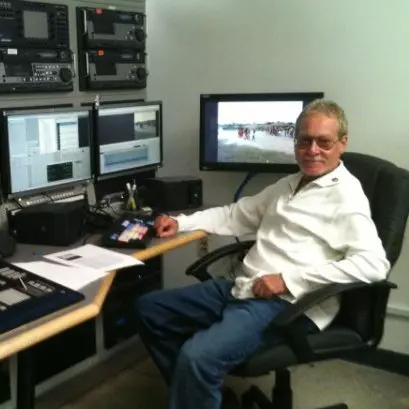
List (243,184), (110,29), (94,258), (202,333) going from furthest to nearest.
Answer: (243,184) < (110,29) < (94,258) < (202,333)

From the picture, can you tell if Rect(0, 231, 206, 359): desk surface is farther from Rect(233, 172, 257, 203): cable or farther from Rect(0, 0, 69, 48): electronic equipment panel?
Rect(233, 172, 257, 203): cable

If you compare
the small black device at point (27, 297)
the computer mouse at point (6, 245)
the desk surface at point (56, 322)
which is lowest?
the desk surface at point (56, 322)

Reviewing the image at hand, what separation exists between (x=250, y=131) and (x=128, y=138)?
0.57 meters

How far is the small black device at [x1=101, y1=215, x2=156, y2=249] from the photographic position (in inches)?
80.6

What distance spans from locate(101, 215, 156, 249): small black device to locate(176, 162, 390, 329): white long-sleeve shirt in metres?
0.38

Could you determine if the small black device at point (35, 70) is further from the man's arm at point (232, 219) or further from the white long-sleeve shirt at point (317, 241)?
the white long-sleeve shirt at point (317, 241)

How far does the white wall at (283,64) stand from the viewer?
243 cm

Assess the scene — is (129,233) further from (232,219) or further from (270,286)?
(270,286)

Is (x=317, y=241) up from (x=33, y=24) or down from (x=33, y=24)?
down

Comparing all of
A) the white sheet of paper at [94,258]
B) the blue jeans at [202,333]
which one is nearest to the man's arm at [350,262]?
the blue jeans at [202,333]

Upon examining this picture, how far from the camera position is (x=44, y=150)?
2221mm

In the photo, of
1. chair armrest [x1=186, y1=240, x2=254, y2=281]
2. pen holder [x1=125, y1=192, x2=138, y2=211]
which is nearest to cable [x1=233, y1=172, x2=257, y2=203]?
pen holder [x1=125, y1=192, x2=138, y2=211]

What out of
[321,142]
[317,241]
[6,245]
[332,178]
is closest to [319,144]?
[321,142]

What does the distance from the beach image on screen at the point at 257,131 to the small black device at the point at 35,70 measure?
715mm
